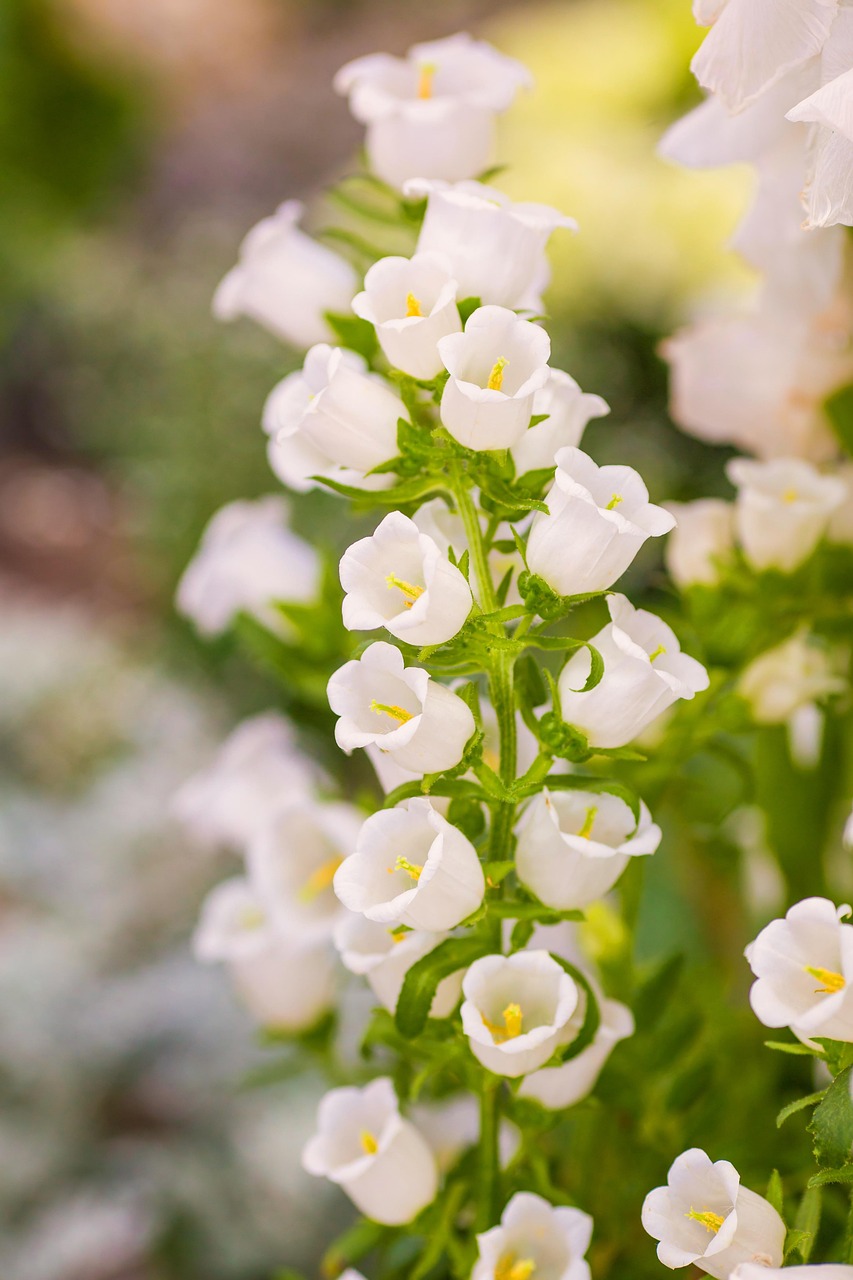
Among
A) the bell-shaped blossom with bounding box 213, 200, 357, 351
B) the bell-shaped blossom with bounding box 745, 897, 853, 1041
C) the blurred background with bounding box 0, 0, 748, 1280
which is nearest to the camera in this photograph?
the bell-shaped blossom with bounding box 745, 897, 853, 1041

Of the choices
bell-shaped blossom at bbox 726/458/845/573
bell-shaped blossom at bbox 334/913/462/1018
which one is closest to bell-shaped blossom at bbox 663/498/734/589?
bell-shaped blossom at bbox 726/458/845/573

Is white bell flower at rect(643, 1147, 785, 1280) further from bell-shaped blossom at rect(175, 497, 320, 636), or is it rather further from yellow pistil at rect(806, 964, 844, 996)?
bell-shaped blossom at rect(175, 497, 320, 636)

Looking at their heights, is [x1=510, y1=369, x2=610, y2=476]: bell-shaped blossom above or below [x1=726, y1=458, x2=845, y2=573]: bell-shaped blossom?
above

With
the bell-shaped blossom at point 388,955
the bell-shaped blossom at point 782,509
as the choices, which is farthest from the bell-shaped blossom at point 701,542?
the bell-shaped blossom at point 388,955

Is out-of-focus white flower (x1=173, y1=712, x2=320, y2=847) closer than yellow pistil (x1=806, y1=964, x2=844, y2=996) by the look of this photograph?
No

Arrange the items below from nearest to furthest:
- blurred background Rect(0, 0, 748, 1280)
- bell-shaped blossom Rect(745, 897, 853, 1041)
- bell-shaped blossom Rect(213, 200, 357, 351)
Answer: bell-shaped blossom Rect(745, 897, 853, 1041)
bell-shaped blossom Rect(213, 200, 357, 351)
blurred background Rect(0, 0, 748, 1280)

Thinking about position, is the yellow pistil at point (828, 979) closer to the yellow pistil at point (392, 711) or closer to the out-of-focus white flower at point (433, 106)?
the yellow pistil at point (392, 711)
